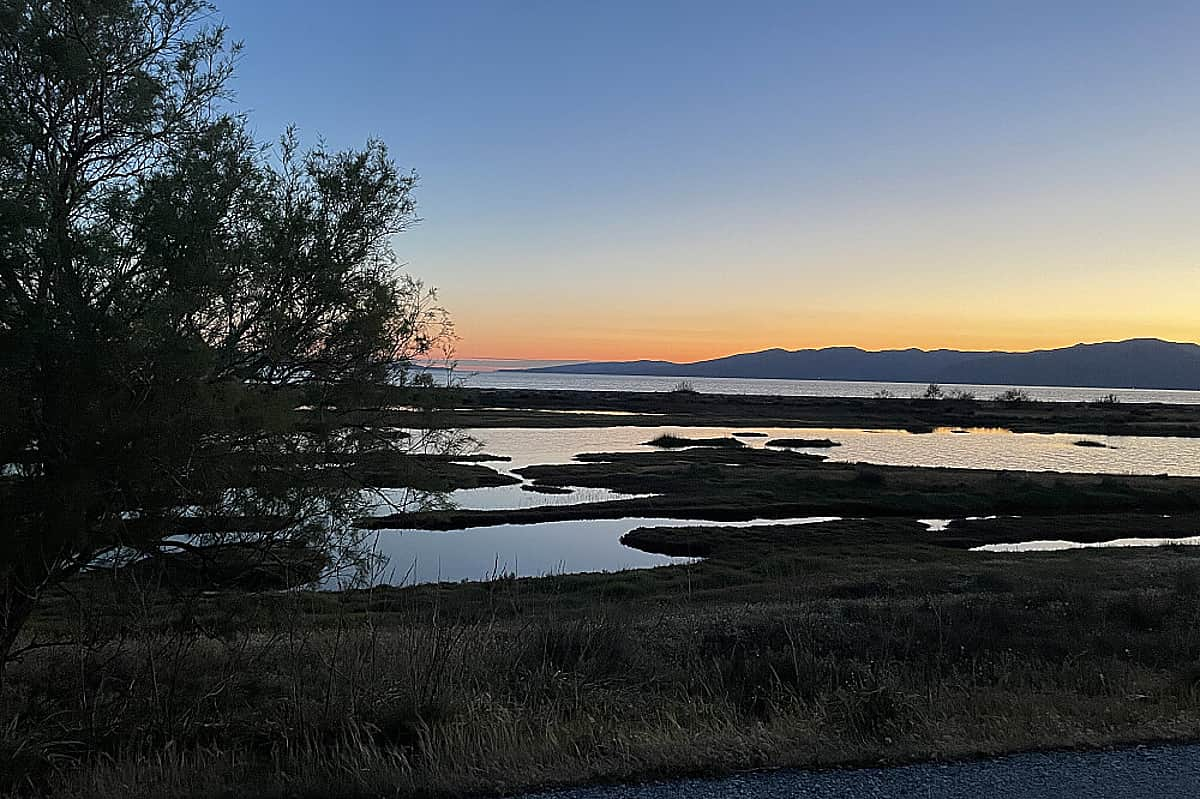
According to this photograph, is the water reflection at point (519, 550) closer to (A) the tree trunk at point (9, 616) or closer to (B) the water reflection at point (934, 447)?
(A) the tree trunk at point (9, 616)

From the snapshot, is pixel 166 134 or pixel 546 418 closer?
pixel 166 134

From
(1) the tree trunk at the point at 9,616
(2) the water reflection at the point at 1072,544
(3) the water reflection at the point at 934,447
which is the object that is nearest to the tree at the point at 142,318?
(1) the tree trunk at the point at 9,616

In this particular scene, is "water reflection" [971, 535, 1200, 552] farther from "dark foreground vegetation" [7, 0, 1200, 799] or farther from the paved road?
the paved road

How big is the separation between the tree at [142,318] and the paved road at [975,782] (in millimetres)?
6030

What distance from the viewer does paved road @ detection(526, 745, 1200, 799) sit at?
239 inches

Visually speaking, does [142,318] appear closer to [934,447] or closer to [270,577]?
[270,577]

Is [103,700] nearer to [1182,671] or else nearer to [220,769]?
[220,769]

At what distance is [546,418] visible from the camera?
10569 centimetres

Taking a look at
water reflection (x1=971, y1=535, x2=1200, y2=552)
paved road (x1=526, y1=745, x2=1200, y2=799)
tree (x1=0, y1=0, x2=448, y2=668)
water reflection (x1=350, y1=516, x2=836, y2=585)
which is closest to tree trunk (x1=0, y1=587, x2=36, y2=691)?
tree (x1=0, y1=0, x2=448, y2=668)

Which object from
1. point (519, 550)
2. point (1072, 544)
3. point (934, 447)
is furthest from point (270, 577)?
point (934, 447)

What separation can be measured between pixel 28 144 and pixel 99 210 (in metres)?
1.11

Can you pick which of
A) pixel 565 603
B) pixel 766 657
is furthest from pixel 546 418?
pixel 766 657

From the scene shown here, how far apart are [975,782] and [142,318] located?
8.67 m

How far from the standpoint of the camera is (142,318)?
9359 millimetres
